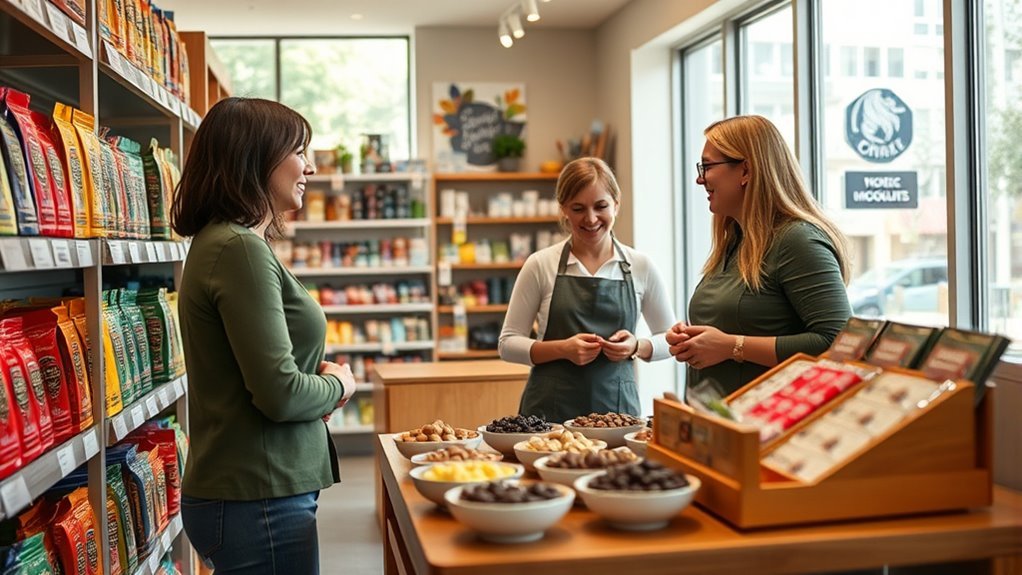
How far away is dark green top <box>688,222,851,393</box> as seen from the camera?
253 cm

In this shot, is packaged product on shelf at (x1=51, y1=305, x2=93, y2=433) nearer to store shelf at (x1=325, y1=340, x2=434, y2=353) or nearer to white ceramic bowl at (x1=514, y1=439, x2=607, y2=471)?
white ceramic bowl at (x1=514, y1=439, x2=607, y2=471)

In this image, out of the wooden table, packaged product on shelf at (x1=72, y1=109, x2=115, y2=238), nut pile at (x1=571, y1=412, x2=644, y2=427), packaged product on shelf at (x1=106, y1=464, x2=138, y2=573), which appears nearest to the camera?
the wooden table

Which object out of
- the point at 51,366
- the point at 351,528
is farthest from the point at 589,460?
the point at 351,528

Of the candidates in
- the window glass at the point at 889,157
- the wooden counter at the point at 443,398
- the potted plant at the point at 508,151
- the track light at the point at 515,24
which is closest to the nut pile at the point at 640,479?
the window glass at the point at 889,157

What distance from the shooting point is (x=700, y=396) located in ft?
6.42

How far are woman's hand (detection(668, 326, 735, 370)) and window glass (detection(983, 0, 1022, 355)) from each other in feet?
5.20

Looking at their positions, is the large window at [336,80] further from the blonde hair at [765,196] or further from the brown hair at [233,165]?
the brown hair at [233,165]

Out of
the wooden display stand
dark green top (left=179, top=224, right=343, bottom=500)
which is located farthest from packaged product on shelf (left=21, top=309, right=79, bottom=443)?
the wooden display stand

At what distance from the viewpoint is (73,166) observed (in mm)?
2475

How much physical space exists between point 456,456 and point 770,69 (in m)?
4.28

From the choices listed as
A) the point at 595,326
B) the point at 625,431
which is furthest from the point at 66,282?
the point at 625,431

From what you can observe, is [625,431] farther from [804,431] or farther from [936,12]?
[936,12]

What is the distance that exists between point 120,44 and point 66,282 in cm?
135

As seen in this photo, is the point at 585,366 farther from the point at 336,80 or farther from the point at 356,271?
the point at 336,80
